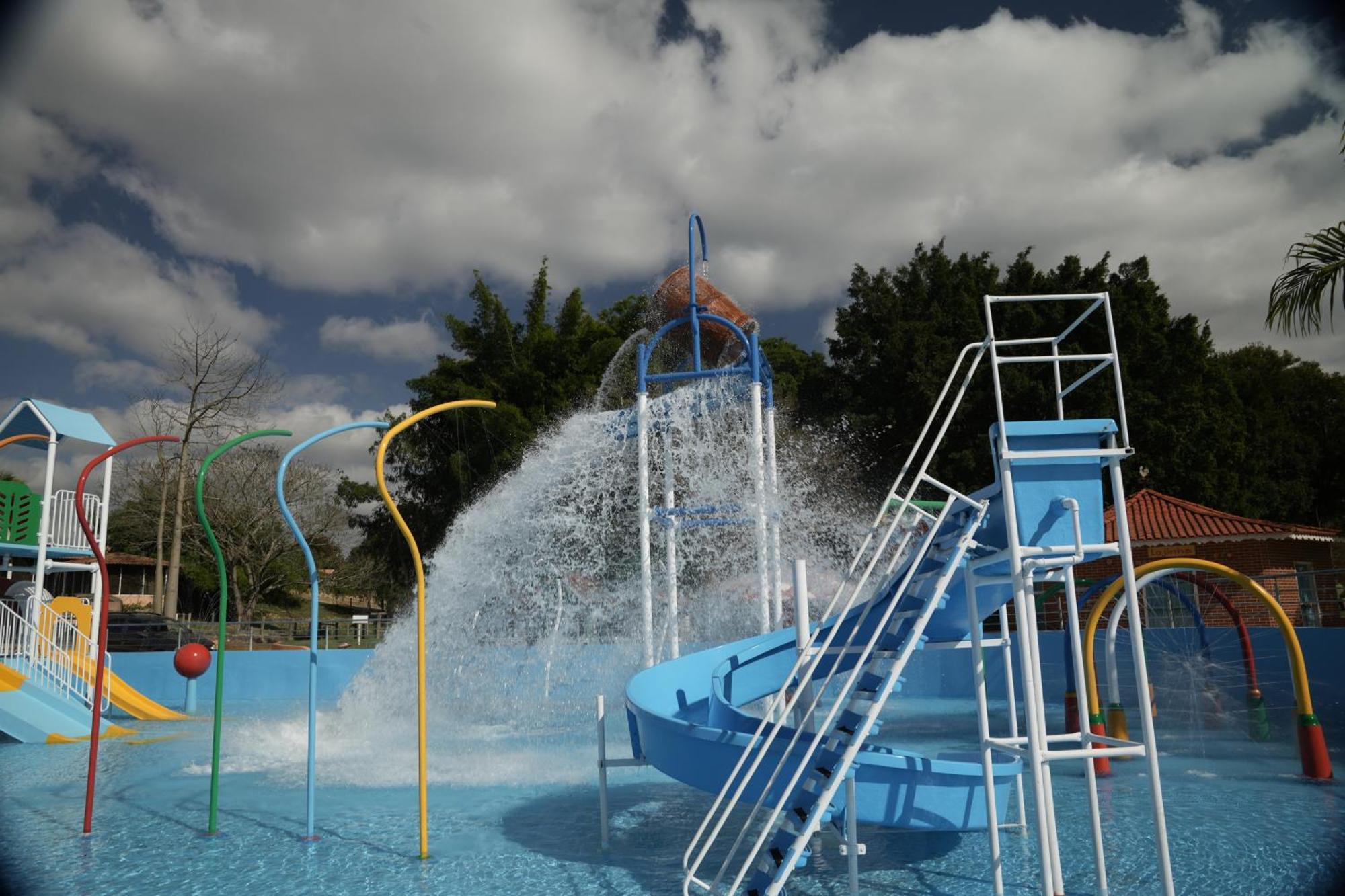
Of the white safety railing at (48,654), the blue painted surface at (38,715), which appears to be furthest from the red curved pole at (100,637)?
the white safety railing at (48,654)

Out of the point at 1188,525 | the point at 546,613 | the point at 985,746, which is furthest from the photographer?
the point at 1188,525

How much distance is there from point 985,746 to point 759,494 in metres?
5.85

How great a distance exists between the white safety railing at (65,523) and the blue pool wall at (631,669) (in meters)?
3.66

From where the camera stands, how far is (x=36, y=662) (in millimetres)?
13172

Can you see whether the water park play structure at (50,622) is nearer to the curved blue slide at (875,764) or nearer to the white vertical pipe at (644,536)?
the white vertical pipe at (644,536)

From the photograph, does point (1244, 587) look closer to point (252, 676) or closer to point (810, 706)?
point (810, 706)

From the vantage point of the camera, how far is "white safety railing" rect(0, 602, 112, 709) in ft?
43.3

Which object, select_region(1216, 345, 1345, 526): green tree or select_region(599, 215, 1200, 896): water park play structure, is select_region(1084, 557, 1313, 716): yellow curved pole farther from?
select_region(1216, 345, 1345, 526): green tree

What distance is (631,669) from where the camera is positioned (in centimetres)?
1680

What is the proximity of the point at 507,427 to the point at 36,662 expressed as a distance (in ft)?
57.4

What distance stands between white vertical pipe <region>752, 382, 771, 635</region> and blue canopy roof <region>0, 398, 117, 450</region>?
1122cm

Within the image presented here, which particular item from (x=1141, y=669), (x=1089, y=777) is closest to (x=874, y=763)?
(x=1089, y=777)

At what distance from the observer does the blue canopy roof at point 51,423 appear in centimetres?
1462

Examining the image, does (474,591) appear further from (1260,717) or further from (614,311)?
(614,311)
